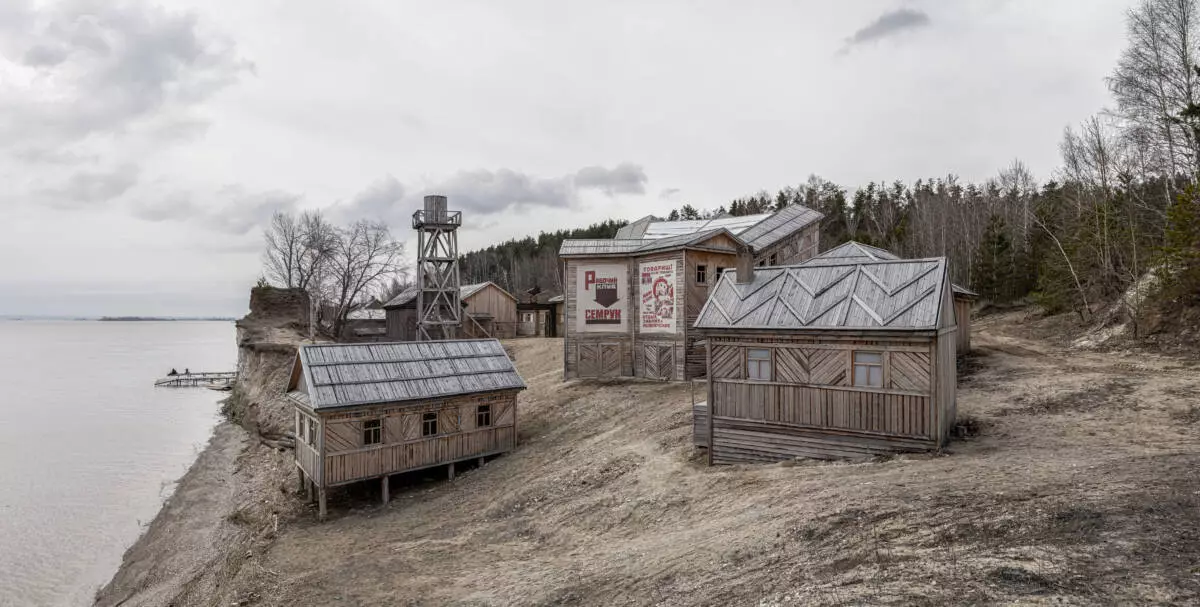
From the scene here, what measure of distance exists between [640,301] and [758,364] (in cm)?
1319

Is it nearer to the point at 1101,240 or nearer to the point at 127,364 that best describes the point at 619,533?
the point at 1101,240

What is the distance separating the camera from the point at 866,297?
48.4 ft

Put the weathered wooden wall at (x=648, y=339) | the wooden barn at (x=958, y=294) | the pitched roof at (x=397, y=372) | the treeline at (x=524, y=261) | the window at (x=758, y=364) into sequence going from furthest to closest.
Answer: the treeline at (x=524, y=261) → the weathered wooden wall at (x=648, y=339) → the wooden barn at (x=958, y=294) → the pitched roof at (x=397, y=372) → the window at (x=758, y=364)

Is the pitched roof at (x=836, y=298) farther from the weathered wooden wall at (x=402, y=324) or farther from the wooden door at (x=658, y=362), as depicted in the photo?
the weathered wooden wall at (x=402, y=324)

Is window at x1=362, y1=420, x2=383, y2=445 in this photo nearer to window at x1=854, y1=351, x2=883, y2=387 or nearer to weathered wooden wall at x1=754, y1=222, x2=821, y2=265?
window at x1=854, y1=351, x2=883, y2=387

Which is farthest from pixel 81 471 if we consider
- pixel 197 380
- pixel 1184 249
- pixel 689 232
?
pixel 1184 249

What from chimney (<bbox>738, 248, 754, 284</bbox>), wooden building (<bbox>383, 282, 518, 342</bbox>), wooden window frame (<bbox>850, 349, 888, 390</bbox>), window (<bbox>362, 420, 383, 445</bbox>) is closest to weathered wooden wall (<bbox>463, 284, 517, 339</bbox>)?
wooden building (<bbox>383, 282, 518, 342</bbox>)

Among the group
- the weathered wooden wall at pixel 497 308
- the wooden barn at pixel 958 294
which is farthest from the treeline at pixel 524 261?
the wooden barn at pixel 958 294

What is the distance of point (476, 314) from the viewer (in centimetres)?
5256

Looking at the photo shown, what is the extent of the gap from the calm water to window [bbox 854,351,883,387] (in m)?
22.8

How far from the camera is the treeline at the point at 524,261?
96688mm

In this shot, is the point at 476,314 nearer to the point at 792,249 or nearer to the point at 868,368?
the point at 792,249

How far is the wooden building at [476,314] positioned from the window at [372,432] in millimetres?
30529

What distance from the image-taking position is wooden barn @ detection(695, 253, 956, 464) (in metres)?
13.8
